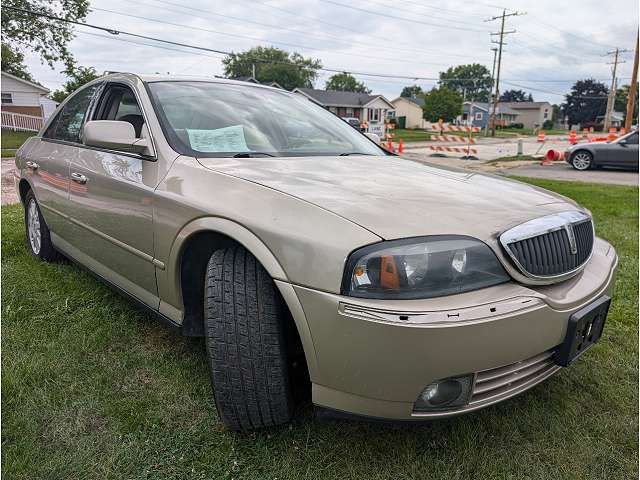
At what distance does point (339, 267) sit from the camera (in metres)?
1.53

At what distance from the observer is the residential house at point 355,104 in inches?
2159

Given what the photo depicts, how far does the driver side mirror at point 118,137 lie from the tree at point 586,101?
94.6m

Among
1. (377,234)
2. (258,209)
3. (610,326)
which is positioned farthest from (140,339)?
(610,326)

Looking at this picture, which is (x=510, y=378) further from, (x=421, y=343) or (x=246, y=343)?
(x=246, y=343)

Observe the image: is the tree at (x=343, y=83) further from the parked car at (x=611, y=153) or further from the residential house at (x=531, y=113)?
the parked car at (x=611, y=153)

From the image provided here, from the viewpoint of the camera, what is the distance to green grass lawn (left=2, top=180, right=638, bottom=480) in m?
1.82

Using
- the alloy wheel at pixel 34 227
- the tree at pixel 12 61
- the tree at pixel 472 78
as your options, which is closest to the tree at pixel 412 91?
the tree at pixel 472 78

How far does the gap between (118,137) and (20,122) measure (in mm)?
29357

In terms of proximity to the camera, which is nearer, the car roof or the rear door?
the car roof

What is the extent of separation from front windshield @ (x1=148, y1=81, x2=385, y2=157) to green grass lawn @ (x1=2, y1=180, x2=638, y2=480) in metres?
1.07

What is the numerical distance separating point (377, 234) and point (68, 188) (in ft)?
7.29

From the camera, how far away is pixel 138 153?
2.37m

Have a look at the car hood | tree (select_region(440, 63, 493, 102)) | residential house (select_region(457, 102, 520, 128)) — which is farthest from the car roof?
tree (select_region(440, 63, 493, 102))

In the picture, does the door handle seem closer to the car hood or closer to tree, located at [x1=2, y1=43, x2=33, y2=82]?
the car hood
